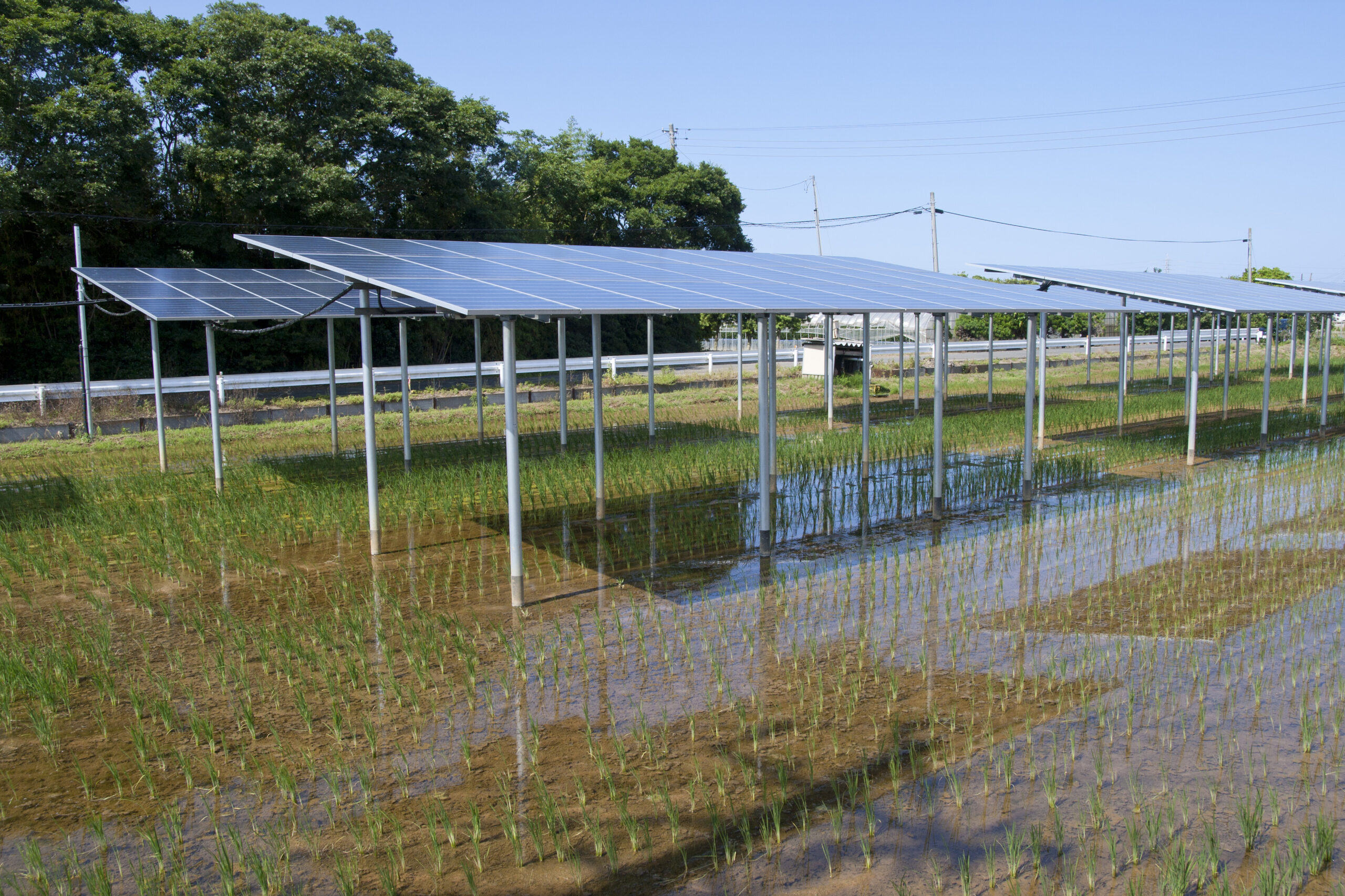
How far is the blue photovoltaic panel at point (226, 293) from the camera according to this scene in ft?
42.4

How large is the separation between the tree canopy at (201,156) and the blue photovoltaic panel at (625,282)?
695 inches

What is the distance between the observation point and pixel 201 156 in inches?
1043

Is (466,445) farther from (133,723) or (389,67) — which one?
(389,67)

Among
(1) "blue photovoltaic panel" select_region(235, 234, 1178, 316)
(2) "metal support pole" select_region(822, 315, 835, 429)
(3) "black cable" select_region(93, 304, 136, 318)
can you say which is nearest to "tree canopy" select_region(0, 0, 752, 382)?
(3) "black cable" select_region(93, 304, 136, 318)

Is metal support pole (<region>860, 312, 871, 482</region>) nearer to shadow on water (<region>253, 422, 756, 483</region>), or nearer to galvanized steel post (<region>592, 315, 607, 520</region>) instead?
shadow on water (<region>253, 422, 756, 483</region>)

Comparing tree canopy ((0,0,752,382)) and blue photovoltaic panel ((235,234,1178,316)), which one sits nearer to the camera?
blue photovoltaic panel ((235,234,1178,316))

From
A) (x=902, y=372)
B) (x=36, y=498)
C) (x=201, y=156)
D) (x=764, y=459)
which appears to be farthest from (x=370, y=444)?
(x=201, y=156)

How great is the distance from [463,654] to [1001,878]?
389cm

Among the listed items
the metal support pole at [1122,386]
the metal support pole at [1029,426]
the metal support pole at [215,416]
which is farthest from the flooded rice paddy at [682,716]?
the metal support pole at [1122,386]

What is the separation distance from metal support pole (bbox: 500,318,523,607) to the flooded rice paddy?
32 cm

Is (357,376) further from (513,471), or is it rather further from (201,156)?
(513,471)

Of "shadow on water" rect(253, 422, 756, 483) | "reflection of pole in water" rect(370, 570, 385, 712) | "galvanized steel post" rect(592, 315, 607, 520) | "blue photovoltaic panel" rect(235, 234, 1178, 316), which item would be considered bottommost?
"reflection of pole in water" rect(370, 570, 385, 712)

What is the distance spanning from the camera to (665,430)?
1902 centimetres

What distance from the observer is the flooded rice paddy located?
4.29 m
